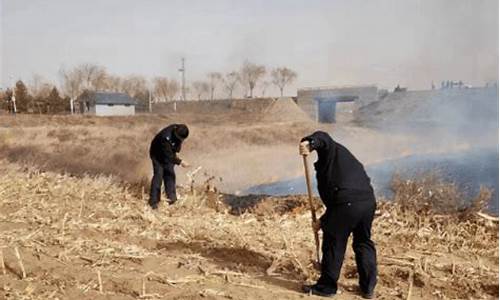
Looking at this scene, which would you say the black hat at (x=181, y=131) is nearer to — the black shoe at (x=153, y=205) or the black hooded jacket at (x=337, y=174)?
the black shoe at (x=153, y=205)

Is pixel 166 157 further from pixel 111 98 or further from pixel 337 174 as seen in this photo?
pixel 111 98

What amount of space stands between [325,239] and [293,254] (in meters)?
1.24

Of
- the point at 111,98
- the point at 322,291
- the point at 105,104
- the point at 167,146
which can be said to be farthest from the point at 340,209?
the point at 111,98

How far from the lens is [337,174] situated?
4375mm

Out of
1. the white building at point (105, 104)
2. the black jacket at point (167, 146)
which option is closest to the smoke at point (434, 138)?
the black jacket at point (167, 146)

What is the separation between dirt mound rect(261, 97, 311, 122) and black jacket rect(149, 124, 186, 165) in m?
25.0

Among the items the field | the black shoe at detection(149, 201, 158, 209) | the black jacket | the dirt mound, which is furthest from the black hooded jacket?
the dirt mound

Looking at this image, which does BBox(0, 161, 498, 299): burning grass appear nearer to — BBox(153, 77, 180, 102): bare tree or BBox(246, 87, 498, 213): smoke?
BBox(246, 87, 498, 213): smoke

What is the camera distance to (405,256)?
231 inches

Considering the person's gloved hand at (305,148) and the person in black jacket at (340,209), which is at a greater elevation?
the person's gloved hand at (305,148)

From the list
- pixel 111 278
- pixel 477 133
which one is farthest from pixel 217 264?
pixel 477 133

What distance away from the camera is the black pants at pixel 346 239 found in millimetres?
4332

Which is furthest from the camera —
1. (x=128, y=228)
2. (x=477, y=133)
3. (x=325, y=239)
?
(x=477, y=133)

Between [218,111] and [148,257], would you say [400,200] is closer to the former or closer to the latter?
[148,257]
